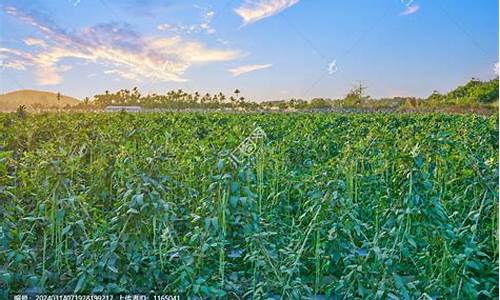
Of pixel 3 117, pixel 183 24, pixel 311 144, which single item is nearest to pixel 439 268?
pixel 311 144

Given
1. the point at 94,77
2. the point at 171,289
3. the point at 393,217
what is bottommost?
the point at 171,289

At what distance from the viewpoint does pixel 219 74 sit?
19.5ft

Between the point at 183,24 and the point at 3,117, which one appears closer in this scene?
the point at 183,24

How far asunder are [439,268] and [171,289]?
130cm

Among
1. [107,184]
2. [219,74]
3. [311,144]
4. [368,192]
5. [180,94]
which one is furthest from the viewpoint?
[180,94]

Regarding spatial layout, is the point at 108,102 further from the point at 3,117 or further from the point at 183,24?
the point at 183,24

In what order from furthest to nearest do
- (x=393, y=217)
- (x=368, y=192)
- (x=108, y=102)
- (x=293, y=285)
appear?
1. (x=108, y=102)
2. (x=368, y=192)
3. (x=393, y=217)
4. (x=293, y=285)

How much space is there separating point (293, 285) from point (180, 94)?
A: 1430 cm

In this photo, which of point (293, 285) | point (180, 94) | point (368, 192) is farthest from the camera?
point (180, 94)

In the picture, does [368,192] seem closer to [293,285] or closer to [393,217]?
[393,217]

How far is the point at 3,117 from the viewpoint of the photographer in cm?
546

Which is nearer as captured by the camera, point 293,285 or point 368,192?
point 293,285

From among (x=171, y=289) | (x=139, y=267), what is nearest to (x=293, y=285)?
(x=171, y=289)

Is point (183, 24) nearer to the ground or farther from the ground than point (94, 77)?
farther from the ground
